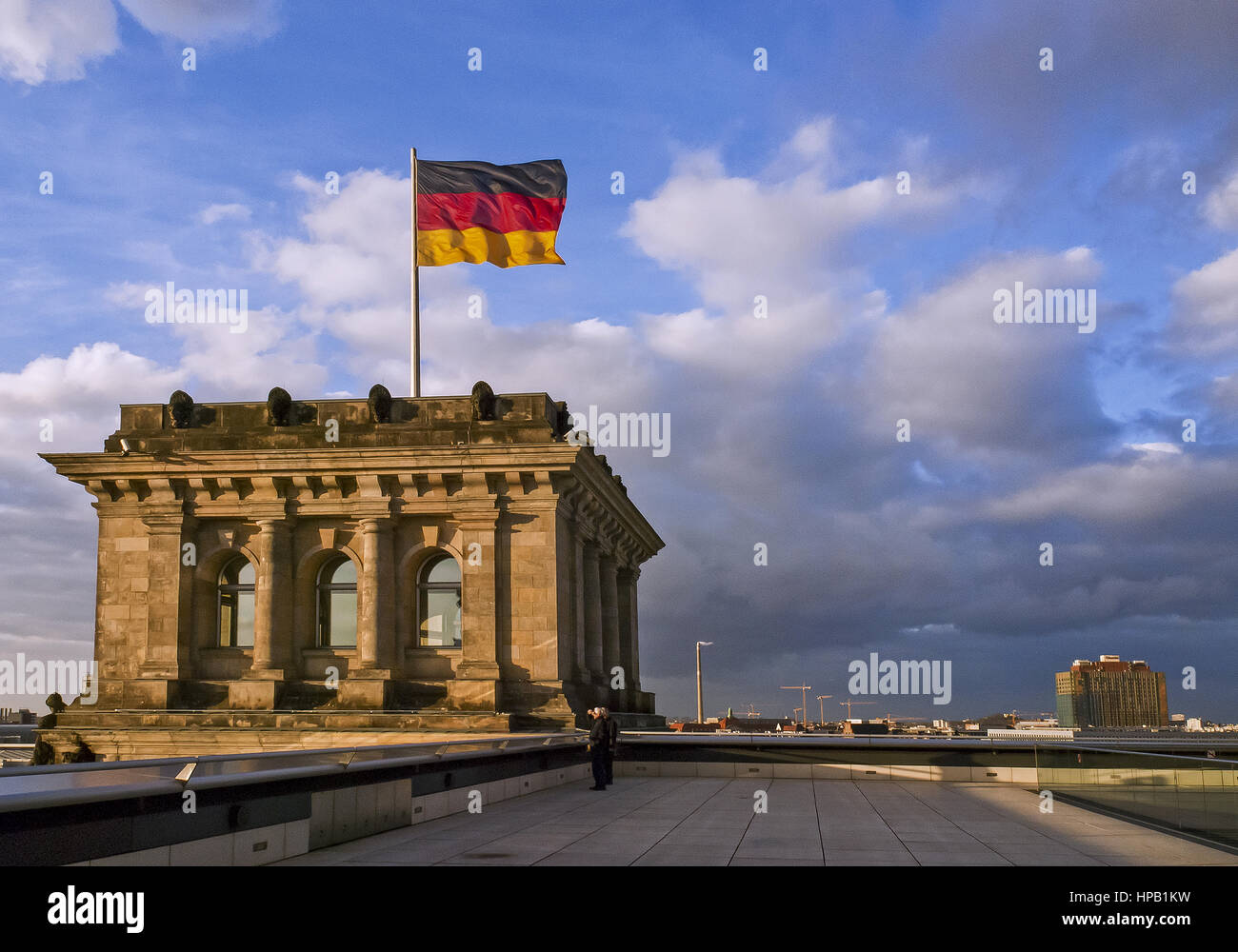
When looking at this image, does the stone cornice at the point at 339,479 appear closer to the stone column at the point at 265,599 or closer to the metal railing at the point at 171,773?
the stone column at the point at 265,599

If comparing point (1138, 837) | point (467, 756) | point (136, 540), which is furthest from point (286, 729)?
point (1138, 837)

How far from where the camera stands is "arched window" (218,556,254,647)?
37344 millimetres

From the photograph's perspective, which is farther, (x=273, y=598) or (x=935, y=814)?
(x=273, y=598)

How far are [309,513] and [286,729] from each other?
6975mm

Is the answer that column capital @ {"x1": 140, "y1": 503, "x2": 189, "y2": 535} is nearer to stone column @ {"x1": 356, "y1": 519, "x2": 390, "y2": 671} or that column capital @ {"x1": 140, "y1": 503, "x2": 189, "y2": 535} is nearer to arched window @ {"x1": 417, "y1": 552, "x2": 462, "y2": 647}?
stone column @ {"x1": 356, "y1": 519, "x2": 390, "y2": 671}

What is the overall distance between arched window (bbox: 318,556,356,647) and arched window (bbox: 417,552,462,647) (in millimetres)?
2271

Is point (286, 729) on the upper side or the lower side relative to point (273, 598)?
lower

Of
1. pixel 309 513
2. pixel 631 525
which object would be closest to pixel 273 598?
pixel 309 513

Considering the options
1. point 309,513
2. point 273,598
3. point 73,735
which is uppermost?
point 309,513
